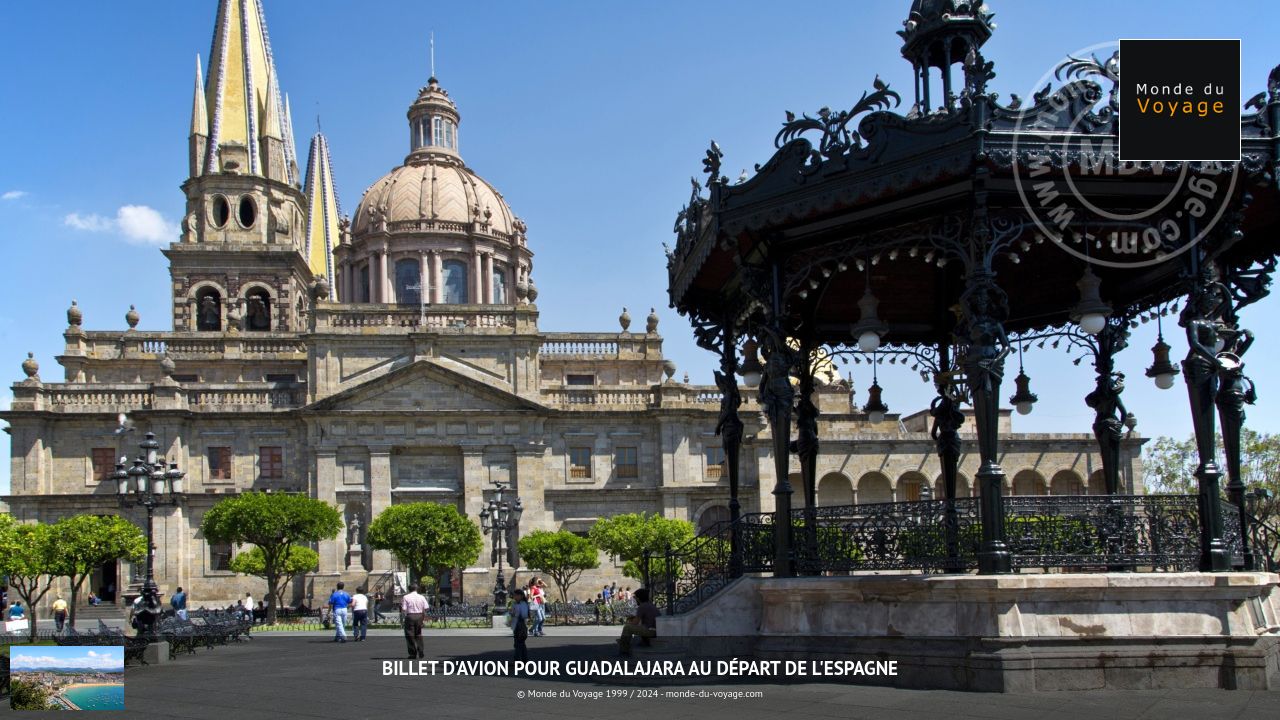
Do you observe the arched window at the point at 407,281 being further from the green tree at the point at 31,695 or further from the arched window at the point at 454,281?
→ the green tree at the point at 31,695

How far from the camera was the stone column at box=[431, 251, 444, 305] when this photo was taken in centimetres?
5625

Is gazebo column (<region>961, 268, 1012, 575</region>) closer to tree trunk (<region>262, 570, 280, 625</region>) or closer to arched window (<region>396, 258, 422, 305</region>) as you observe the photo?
tree trunk (<region>262, 570, 280, 625</region>)

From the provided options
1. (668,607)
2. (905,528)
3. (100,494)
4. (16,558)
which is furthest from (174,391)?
(905,528)

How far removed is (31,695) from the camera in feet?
38.0

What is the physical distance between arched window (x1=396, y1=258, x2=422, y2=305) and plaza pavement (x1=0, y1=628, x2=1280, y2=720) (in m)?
40.1

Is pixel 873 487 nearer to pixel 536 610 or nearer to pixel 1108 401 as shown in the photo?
pixel 536 610

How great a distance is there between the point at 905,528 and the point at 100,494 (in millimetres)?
42615

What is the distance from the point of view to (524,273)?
60.0m

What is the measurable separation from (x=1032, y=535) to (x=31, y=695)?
32.0 feet

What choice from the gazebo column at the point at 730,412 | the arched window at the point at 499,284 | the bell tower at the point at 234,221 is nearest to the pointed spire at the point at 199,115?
the bell tower at the point at 234,221

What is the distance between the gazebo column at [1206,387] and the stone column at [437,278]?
4787 cm

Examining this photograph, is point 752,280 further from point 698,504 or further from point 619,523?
point 698,504

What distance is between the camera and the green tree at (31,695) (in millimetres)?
11523

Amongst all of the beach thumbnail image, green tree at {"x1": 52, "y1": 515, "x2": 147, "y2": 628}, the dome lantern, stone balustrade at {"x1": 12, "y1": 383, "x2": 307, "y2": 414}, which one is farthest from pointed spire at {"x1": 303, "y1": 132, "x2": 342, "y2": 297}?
the beach thumbnail image
